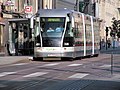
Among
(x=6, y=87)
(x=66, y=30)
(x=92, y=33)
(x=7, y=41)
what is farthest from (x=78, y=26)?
(x=6, y=87)

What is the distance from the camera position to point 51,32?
31.8 metres

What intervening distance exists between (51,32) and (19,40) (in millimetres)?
14778

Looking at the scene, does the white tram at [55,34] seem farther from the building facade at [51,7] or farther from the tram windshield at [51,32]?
the building facade at [51,7]

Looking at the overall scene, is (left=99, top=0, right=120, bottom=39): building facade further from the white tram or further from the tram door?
the white tram

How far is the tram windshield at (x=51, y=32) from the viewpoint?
3173cm

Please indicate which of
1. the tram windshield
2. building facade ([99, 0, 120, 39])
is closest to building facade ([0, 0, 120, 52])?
building facade ([99, 0, 120, 39])

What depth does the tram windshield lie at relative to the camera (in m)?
31.7

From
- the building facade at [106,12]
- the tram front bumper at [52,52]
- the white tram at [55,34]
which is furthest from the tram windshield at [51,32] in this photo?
the building facade at [106,12]

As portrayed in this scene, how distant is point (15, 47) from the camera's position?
44.6 m

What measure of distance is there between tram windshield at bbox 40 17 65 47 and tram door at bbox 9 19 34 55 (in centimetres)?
1190

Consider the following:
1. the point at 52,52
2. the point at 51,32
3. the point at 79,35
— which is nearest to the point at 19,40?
the point at 79,35

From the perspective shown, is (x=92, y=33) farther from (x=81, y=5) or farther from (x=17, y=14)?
(x=81, y=5)

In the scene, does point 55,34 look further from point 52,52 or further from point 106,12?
point 106,12

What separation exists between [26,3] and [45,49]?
19.7 m
